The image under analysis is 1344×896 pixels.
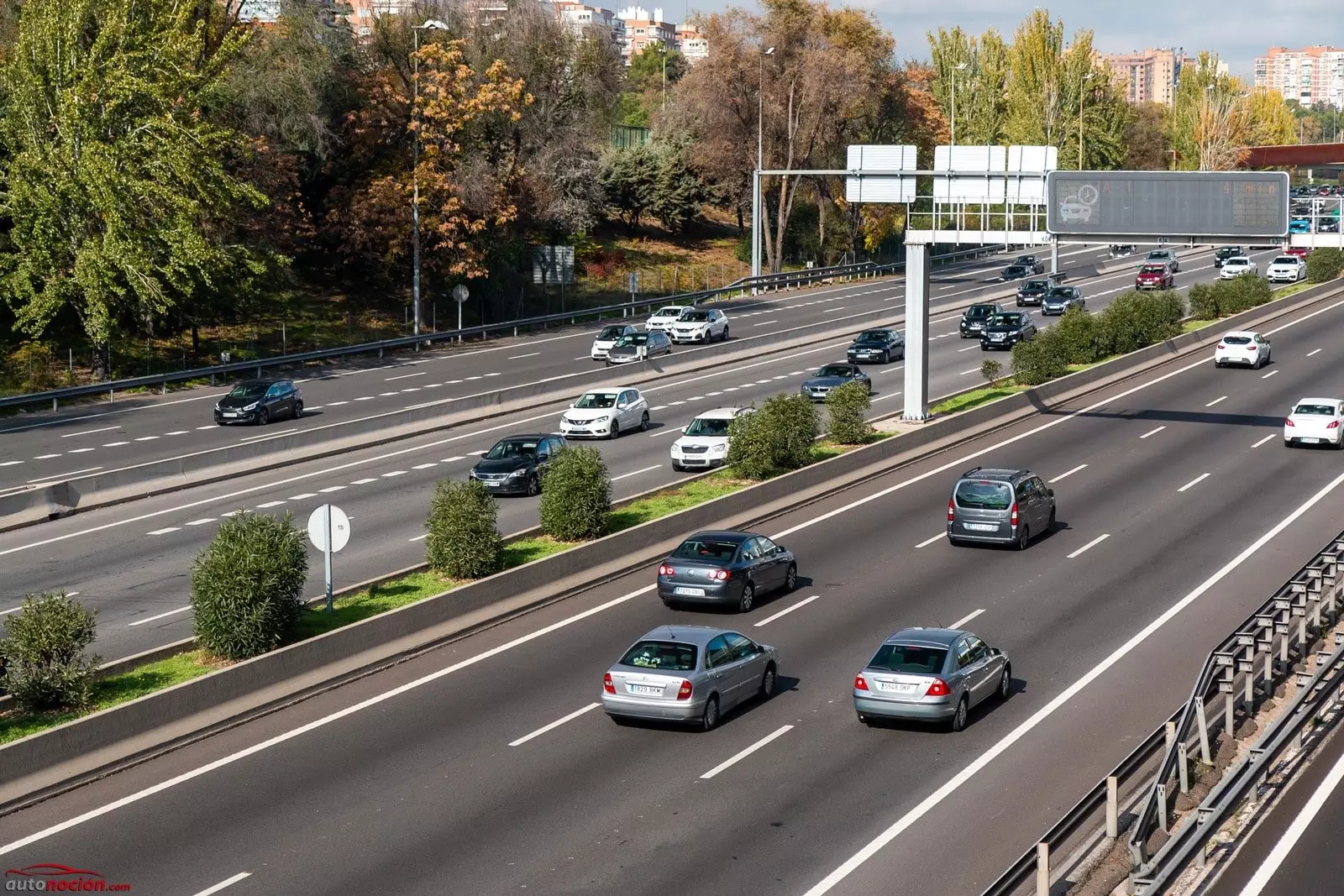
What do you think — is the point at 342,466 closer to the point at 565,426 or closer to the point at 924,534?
the point at 565,426

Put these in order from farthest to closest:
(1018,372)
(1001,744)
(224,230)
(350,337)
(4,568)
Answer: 1. (350,337)
2. (224,230)
3. (1018,372)
4. (4,568)
5. (1001,744)

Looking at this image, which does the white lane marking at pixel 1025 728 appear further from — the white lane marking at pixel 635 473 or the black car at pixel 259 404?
the black car at pixel 259 404

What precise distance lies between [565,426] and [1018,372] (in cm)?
1597

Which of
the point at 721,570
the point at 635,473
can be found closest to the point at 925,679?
the point at 721,570

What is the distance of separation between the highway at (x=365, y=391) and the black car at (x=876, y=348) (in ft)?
17.6

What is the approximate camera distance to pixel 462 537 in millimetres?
28094

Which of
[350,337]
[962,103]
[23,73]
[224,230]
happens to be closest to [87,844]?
[23,73]

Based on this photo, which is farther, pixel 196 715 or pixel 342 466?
pixel 342 466

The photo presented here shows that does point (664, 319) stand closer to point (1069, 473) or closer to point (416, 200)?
point (416, 200)

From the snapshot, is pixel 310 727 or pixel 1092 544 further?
pixel 1092 544

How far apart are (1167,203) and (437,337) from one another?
34.8m

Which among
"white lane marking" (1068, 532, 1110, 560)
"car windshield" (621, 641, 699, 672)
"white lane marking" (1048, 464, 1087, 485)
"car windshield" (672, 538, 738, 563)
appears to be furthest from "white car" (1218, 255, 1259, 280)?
"car windshield" (621, 641, 699, 672)

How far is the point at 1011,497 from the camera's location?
3184 centimetres

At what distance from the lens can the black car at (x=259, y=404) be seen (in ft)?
161
